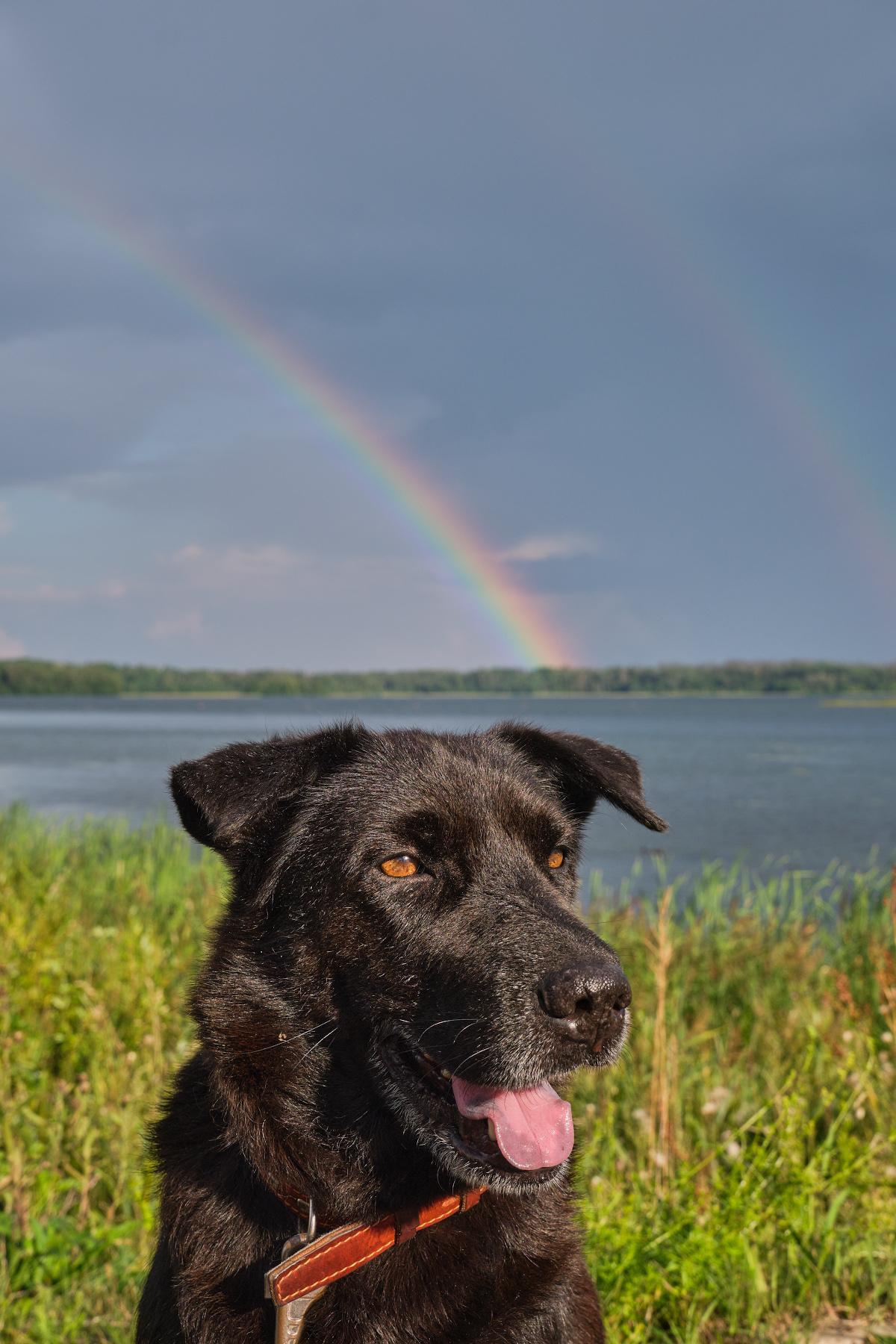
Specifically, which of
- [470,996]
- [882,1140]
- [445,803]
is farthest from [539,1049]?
[882,1140]

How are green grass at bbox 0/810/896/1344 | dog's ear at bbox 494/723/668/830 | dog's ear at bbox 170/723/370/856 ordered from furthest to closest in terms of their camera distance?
green grass at bbox 0/810/896/1344 → dog's ear at bbox 494/723/668/830 → dog's ear at bbox 170/723/370/856

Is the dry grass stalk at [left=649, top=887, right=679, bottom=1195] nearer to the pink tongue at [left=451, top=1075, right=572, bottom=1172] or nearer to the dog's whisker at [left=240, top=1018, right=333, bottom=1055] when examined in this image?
the pink tongue at [left=451, top=1075, right=572, bottom=1172]

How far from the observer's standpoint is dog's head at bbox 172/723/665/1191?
2943mm

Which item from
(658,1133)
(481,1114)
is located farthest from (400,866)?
(658,1133)

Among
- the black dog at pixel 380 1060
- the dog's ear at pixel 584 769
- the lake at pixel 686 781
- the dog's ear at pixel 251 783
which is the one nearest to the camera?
the black dog at pixel 380 1060

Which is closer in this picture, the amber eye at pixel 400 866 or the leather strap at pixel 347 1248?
the leather strap at pixel 347 1248

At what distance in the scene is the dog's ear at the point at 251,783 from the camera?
3164 mm

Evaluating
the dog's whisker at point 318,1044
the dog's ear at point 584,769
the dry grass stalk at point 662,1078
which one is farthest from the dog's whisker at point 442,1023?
the dry grass stalk at point 662,1078

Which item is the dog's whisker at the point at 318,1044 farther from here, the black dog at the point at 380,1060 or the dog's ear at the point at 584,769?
the dog's ear at the point at 584,769

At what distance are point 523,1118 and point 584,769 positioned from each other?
1.21 meters

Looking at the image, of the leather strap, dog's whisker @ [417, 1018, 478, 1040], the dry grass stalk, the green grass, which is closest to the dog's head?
dog's whisker @ [417, 1018, 478, 1040]

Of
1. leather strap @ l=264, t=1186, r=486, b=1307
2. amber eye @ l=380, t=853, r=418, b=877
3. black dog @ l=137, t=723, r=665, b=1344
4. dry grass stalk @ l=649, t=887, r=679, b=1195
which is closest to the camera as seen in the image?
leather strap @ l=264, t=1186, r=486, b=1307

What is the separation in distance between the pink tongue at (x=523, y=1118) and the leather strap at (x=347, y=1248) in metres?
0.17

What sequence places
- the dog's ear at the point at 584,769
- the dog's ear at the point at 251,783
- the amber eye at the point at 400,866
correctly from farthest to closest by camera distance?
the dog's ear at the point at 584,769, the amber eye at the point at 400,866, the dog's ear at the point at 251,783
